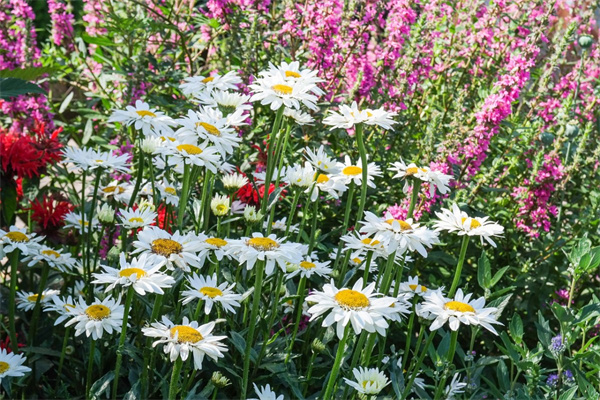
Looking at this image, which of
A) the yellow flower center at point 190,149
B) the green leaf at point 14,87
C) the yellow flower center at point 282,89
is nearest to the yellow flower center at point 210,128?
the yellow flower center at point 190,149

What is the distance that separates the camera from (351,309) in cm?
135

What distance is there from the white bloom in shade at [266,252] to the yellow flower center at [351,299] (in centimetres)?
16

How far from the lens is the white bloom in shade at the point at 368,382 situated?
146 centimetres

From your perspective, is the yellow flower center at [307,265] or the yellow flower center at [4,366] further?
the yellow flower center at [307,265]

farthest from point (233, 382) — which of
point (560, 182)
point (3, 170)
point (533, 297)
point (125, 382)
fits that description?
point (560, 182)

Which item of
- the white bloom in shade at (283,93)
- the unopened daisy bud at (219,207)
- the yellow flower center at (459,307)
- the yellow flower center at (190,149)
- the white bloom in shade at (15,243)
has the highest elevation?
the white bloom in shade at (283,93)

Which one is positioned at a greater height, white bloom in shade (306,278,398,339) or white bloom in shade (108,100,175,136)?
white bloom in shade (108,100,175,136)

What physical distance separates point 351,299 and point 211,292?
0.39 metres

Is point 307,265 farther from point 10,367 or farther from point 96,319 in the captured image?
point 10,367

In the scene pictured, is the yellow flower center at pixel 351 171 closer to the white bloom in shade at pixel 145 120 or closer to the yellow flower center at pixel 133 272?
the white bloom in shade at pixel 145 120

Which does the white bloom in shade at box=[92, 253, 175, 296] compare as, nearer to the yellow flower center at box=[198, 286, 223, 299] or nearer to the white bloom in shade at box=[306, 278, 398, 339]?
the yellow flower center at box=[198, 286, 223, 299]

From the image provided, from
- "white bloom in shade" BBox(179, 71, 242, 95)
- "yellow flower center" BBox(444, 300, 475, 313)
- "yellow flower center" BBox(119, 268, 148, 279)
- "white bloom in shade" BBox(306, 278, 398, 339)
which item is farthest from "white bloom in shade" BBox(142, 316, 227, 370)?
"white bloom in shade" BBox(179, 71, 242, 95)

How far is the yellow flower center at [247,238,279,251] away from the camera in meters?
1.52

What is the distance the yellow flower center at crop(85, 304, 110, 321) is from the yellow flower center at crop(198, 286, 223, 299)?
24 cm
